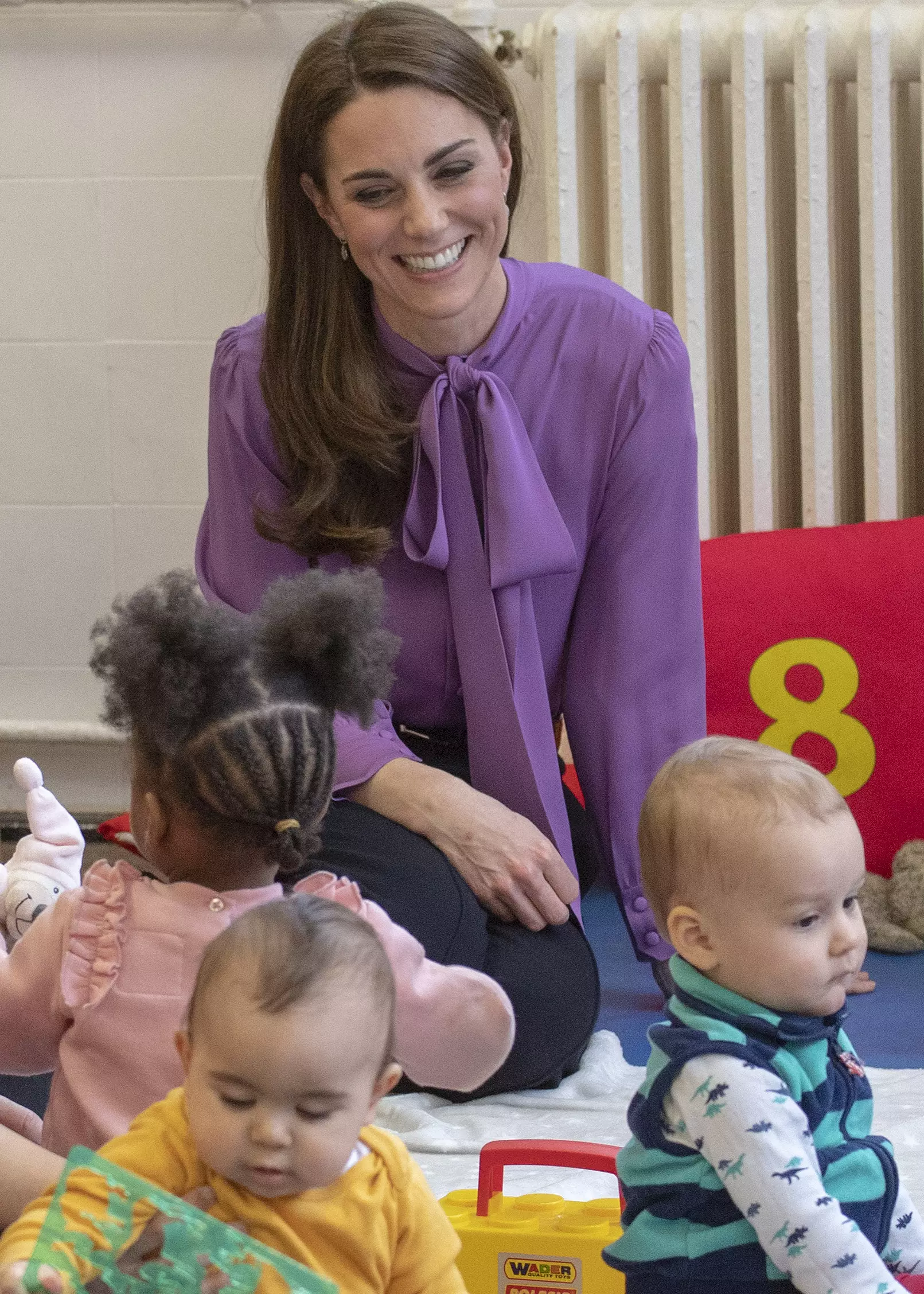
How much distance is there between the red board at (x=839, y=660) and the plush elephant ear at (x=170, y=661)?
122cm

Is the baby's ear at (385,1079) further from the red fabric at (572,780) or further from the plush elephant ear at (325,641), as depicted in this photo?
the red fabric at (572,780)

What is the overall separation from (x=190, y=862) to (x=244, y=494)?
79 cm

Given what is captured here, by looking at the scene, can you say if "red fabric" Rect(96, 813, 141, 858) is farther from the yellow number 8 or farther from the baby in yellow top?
the baby in yellow top

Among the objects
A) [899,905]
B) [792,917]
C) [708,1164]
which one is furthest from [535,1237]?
[899,905]

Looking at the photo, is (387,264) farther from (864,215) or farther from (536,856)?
(864,215)

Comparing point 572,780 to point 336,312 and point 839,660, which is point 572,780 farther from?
point 336,312

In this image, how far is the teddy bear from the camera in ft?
6.35

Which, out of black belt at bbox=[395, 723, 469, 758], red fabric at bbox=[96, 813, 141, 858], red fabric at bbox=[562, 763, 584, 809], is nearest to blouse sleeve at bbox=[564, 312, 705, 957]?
black belt at bbox=[395, 723, 469, 758]

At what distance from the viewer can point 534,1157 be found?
3.48 feet

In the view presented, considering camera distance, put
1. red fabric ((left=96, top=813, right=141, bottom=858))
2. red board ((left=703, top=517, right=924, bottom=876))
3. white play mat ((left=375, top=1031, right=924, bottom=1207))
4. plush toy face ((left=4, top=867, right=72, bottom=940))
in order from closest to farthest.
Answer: plush toy face ((left=4, top=867, right=72, bottom=940)) → white play mat ((left=375, top=1031, right=924, bottom=1207)) → red fabric ((left=96, top=813, right=141, bottom=858)) → red board ((left=703, top=517, right=924, bottom=876))

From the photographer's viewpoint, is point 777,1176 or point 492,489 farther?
point 492,489

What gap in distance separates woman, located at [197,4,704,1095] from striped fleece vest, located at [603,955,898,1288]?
58 cm

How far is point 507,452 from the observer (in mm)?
1631

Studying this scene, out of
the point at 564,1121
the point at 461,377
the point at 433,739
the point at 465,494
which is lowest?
the point at 564,1121
